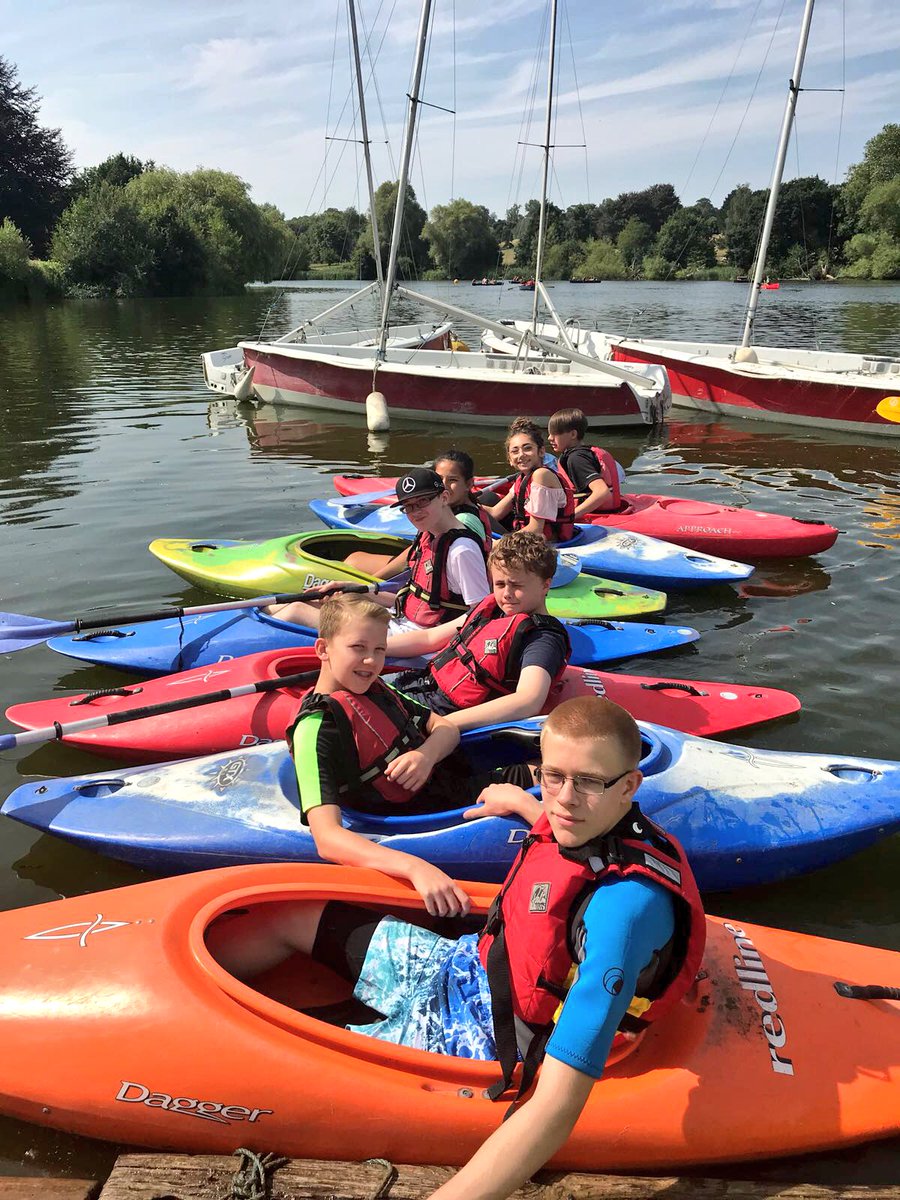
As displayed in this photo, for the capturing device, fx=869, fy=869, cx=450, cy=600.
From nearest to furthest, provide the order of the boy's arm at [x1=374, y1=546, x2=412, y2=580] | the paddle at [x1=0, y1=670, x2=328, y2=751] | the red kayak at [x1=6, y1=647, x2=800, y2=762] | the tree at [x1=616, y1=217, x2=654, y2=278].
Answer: the paddle at [x1=0, y1=670, x2=328, y2=751] → the red kayak at [x1=6, y1=647, x2=800, y2=762] → the boy's arm at [x1=374, y1=546, x2=412, y2=580] → the tree at [x1=616, y1=217, x2=654, y2=278]

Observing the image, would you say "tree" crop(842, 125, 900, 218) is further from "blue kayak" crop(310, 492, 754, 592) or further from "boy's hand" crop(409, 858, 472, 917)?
"boy's hand" crop(409, 858, 472, 917)

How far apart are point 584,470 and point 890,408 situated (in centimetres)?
778

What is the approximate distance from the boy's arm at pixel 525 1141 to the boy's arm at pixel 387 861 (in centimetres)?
88

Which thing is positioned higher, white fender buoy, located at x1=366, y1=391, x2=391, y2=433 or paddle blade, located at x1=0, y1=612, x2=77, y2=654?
white fender buoy, located at x1=366, y1=391, x2=391, y2=433

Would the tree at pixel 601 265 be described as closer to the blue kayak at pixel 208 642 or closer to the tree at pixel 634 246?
the tree at pixel 634 246

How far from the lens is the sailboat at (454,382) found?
1333 cm

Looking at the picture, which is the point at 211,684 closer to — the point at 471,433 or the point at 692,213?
the point at 471,433

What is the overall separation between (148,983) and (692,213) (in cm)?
8552

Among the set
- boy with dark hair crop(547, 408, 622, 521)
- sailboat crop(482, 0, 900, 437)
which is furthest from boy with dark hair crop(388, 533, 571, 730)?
sailboat crop(482, 0, 900, 437)

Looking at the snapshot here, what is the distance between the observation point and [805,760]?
405 centimetres

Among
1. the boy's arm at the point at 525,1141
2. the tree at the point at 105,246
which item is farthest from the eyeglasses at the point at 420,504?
the tree at the point at 105,246

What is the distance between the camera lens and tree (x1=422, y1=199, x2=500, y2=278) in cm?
6769

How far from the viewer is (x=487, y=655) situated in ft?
13.1

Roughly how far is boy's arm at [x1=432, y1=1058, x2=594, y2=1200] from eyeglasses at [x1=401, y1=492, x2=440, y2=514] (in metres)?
3.23
